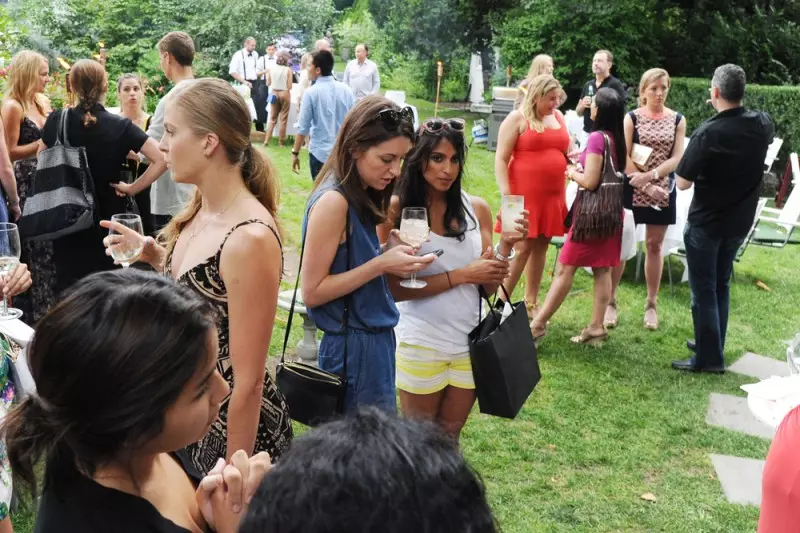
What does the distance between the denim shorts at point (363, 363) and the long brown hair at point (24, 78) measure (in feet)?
12.9

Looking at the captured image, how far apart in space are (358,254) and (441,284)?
625 millimetres

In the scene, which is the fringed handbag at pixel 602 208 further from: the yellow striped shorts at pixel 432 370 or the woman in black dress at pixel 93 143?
the woman in black dress at pixel 93 143

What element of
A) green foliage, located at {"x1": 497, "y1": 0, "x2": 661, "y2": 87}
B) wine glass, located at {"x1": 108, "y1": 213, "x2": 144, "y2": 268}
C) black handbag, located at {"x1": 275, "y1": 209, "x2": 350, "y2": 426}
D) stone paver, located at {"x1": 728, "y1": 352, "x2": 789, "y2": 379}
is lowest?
stone paver, located at {"x1": 728, "y1": 352, "x2": 789, "y2": 379}

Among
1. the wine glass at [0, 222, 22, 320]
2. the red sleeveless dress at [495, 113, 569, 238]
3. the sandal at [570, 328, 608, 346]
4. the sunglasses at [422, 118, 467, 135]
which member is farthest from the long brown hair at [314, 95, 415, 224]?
the sandal at [570, 328, 608, 346]

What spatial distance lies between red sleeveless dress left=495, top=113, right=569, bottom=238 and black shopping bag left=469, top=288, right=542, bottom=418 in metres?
2.82

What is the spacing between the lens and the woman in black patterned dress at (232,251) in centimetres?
224

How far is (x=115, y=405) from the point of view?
1394 millimetres

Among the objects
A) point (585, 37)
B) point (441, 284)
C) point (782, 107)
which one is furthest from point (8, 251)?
point (585, 37)

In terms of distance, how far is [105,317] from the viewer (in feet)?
4.66

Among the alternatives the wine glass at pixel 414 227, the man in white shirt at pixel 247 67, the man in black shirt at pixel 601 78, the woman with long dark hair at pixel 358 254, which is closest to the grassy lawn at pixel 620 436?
the woman with long dark hair at pixel 358 254

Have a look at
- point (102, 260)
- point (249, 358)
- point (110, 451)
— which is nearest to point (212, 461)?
point (249, 358)

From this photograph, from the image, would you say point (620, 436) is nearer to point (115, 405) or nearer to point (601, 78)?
point (115, 405)

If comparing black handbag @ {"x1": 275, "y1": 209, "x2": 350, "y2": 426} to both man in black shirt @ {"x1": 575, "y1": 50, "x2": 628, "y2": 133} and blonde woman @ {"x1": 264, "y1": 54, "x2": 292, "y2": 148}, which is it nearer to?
man in black shirt @ {"x1": 575, "y1": 50, "x2": 628, "y2": 133}

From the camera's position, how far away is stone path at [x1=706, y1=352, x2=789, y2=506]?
4.29m
